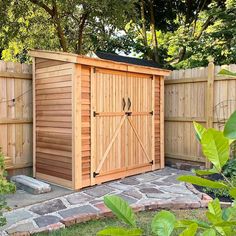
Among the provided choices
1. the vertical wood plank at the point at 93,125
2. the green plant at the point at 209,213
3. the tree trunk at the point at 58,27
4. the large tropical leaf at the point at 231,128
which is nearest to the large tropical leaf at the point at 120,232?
the green plant at the point at 209,213

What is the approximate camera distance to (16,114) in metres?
5.34

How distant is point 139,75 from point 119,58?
0.72 meters

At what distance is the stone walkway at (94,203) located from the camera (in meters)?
3.52

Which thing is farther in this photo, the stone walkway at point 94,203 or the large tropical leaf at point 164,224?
the stone walkway at point 94,203

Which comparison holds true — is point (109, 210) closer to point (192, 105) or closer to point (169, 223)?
point (169, 223)

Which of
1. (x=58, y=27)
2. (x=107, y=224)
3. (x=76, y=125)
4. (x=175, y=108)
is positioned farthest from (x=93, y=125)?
(x=58, y=27)

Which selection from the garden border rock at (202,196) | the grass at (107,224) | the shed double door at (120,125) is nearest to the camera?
the grass at (107,224)

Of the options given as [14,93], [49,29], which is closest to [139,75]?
[14,93]

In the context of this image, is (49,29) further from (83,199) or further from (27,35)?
(83,199)

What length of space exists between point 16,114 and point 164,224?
5.09 metres

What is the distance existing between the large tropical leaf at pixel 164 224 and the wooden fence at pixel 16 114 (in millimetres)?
4687

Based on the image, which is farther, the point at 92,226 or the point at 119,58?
the point at 119,58

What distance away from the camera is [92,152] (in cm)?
505

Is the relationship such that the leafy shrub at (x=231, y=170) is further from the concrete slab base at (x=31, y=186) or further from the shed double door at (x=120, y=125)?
the concrete slab base at (x=31, y=186)
